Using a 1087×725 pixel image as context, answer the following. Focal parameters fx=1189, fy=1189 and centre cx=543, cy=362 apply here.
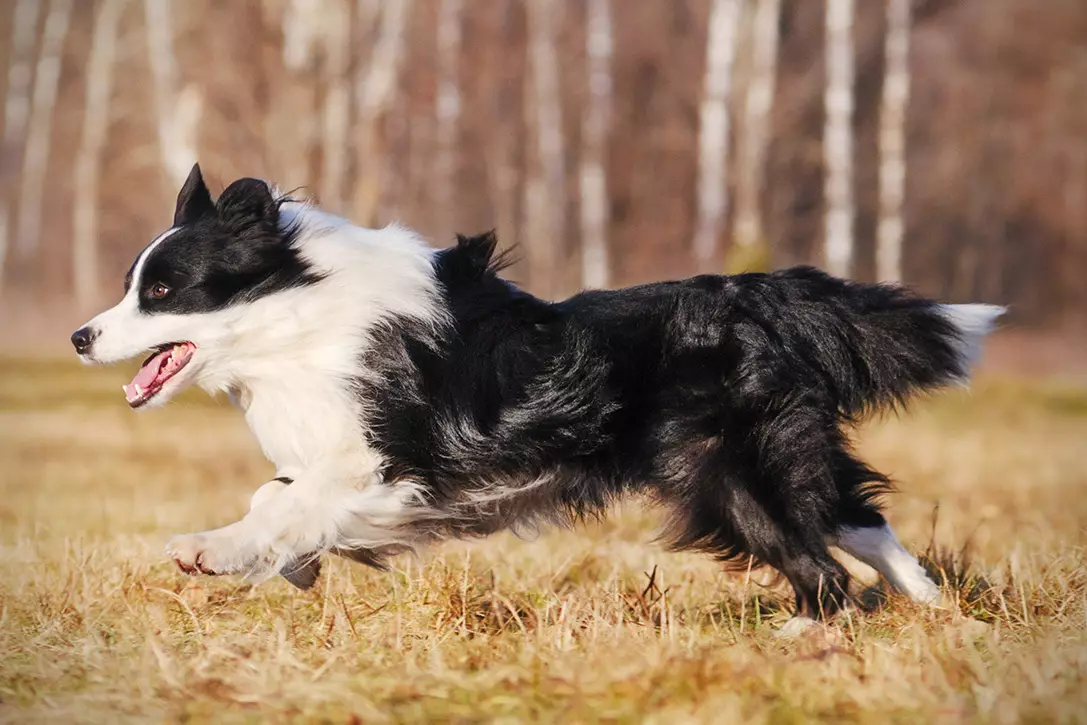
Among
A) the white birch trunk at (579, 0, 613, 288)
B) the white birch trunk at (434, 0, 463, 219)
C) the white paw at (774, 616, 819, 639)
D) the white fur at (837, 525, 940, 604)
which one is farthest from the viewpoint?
the white birch trunk at (434, 0, 463, 219)

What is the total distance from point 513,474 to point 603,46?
19.0m

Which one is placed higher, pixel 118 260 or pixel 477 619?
pixel 118 260

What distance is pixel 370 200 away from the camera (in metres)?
13.0

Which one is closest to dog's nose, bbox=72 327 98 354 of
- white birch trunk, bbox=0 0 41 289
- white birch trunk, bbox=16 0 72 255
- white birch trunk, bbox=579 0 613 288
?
white birch trunk, bbox=579 0 613 288

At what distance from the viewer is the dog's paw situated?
3.61 metres

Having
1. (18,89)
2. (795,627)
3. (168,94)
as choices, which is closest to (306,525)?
(795,627)

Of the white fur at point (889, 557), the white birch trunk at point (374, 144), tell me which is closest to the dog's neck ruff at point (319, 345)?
the white fur at point (889, 557)

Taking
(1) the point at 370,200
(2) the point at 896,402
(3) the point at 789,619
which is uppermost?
(1) the point at 370,200

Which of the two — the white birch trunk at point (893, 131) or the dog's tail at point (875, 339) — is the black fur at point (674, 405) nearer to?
the dog's tail at point (875, 339)

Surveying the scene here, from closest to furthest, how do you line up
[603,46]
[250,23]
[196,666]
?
[196,666], [250,23], [603,46]

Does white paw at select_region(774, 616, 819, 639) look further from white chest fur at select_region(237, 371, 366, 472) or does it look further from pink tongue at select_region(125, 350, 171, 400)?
pink tongue at select_region(125, 350, 171, 400)

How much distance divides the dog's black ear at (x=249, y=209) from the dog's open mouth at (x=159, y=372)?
0.45 metres

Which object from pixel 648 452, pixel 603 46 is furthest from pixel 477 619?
pixel 603 46

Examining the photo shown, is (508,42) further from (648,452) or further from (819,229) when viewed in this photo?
(648,452)
